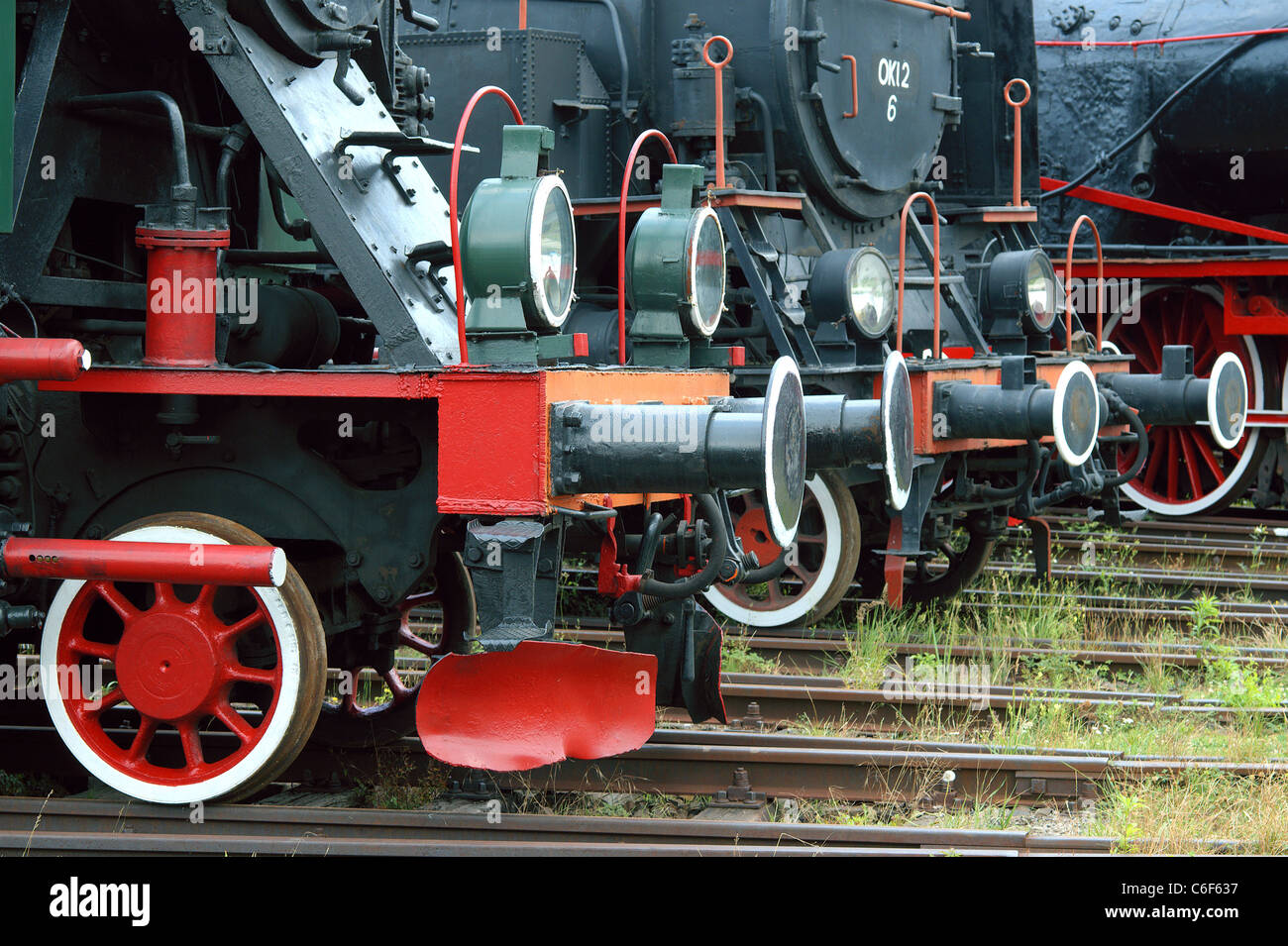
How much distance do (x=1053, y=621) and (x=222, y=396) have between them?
4.16 meters

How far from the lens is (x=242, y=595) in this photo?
477cm

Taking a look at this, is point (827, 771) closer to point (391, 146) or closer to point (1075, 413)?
point (391, 146)

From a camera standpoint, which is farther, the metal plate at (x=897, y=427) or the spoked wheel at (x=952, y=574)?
the spoked wheel at (x=952, y=574)

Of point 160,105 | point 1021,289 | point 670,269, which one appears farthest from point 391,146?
point 1021,289

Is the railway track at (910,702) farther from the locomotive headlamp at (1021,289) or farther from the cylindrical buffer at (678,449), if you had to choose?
the locomotive headlamp at (1021,289)

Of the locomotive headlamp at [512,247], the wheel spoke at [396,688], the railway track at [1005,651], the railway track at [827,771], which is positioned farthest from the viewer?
the railway track at [1005,651]

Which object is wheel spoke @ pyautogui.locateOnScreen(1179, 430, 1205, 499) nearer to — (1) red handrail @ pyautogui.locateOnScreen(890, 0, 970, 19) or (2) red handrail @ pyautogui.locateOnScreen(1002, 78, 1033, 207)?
(2) red handrail @ pyautogui.locateOnScreen(1002, 78, 1033, 207)

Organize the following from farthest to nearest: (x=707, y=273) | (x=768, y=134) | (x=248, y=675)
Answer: (x=768, y=134) < (x=707, y=273) < (x=248, y=675)

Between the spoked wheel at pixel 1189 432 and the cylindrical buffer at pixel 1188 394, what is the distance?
118 inches

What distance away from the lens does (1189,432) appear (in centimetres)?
1073

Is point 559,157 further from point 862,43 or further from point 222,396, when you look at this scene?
point 222,396

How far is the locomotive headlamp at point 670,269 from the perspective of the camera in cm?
496

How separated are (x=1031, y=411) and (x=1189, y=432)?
460 cm

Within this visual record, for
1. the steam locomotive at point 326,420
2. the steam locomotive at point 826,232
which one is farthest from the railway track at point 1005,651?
the steam locomotive at point 326,420
